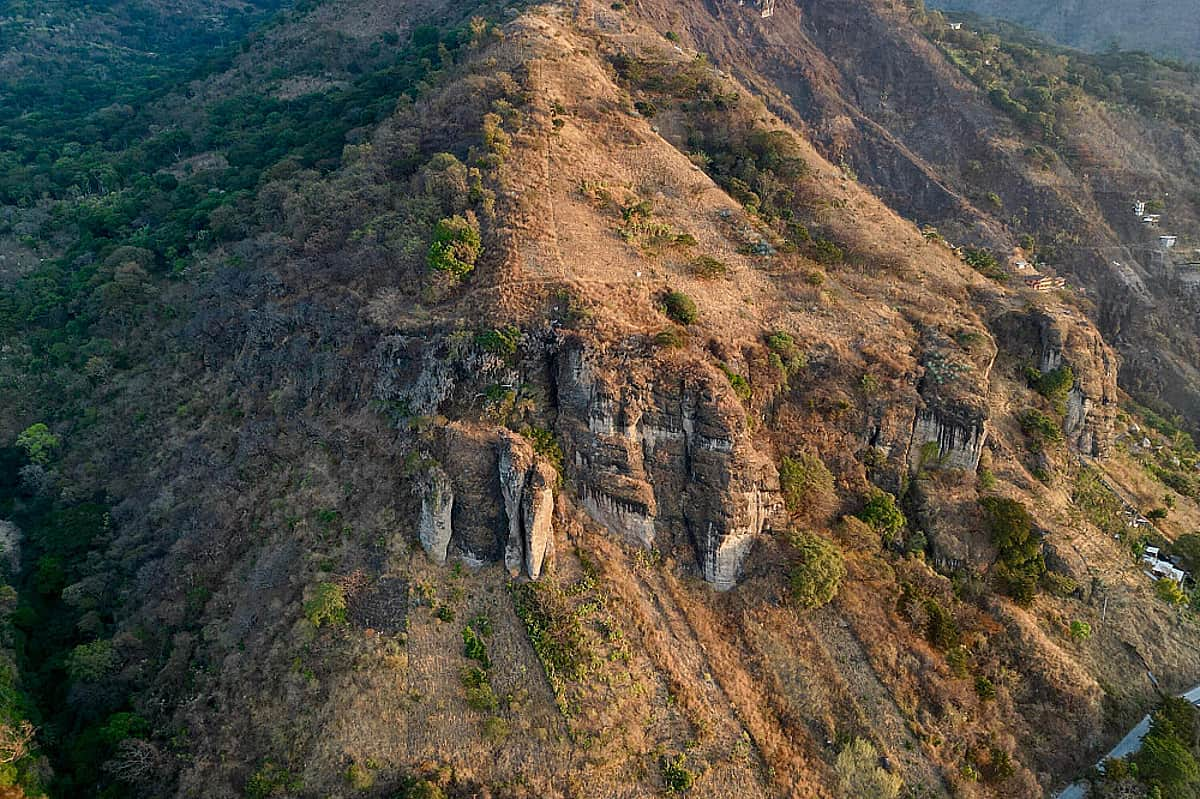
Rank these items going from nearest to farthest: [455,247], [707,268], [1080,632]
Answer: [1080,632]
[455,247]
[707,268]

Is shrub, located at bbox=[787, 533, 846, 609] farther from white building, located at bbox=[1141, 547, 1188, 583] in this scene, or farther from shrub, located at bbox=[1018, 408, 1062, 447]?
white building, located at bbox=[1141, 547, 1188, 583]

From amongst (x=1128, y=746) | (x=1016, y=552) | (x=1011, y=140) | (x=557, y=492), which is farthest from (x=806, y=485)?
(x=1011, y=140)

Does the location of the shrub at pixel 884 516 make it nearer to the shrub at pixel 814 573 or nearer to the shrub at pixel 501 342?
the shrub at pixel 814 573

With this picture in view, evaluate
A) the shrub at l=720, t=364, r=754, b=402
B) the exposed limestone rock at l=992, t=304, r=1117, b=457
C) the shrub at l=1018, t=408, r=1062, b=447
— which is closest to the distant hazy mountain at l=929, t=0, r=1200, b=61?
the exposed limestone rock at l=992, t=304, r=1117, b=457

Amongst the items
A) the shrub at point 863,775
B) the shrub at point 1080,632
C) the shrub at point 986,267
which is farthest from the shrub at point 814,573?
the shrub at point 986,267

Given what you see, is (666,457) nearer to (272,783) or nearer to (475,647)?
(475,647)
